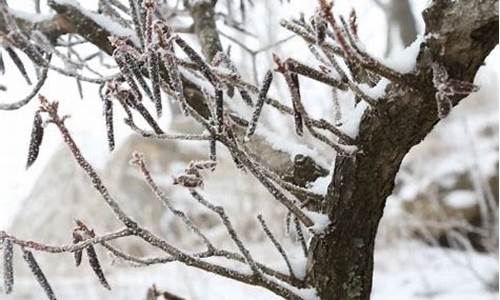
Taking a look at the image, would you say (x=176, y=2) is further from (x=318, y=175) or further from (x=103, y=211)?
(x=103, y=211)

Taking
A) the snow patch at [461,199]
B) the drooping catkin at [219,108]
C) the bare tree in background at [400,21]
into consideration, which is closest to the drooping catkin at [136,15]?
the drooping catkin at [219,108]

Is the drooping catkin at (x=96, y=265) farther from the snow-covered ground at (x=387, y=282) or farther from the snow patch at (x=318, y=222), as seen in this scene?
the snow-covered ground at (x=387, y=282)

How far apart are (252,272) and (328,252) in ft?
0.40

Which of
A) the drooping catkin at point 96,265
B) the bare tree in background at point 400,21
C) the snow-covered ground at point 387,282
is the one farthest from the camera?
the bare tree in background at point 400,21

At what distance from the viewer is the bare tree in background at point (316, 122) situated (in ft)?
2.75

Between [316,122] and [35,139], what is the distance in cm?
40

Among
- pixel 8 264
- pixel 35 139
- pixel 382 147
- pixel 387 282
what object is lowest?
pixel 8 264

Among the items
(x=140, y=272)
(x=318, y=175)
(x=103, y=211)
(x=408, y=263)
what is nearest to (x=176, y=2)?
(x=318, y=175)

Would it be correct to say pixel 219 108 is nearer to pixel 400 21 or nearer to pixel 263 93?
pixel 263 93

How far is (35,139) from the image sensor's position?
98 centimetres

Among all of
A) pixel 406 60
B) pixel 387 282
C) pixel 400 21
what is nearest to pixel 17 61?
pixel 406 60

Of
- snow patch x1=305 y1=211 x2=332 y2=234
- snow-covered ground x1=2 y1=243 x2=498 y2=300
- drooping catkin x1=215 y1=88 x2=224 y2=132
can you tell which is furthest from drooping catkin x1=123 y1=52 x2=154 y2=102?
snow-covered ground x1=2 y1=243 x2=498 y2=300

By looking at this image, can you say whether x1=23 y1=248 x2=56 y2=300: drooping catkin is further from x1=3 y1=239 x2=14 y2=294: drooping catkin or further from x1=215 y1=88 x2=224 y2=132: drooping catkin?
x1=215 y1=88 x2=224 y2=132: drooping catkin

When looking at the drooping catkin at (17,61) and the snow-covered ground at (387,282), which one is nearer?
the drooping catkin at (17,61)
